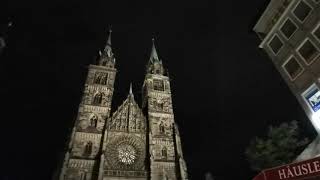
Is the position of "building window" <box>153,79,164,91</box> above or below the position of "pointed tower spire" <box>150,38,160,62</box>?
below

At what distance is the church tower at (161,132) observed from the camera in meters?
28.3

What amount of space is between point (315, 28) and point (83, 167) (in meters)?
24.6

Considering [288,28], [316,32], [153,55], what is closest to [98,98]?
[153,55]

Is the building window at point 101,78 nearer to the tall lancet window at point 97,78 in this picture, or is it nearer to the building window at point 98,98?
the tall lancet window at point 97,78

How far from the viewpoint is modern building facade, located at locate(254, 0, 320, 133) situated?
1348cm

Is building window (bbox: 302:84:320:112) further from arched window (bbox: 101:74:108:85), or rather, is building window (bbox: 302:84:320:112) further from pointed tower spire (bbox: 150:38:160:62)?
pointed tower spire (bbox: 150:38:160:62)

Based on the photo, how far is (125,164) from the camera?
28.2 metres

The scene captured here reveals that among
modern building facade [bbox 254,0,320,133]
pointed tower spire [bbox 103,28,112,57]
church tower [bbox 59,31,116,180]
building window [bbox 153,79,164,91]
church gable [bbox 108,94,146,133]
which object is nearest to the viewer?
modern building facade [bbox 254,0,320,133]

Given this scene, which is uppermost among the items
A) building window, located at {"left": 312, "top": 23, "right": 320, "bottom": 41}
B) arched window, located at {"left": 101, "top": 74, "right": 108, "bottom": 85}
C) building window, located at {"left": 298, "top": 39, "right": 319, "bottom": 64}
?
arched window, located at {"left": 101, "top": 74, "right": 108, "bottom": 85}

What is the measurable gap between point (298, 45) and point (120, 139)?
73.9 ft

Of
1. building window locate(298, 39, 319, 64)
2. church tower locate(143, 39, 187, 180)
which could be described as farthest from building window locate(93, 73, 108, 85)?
building window locate(298, 39, 319, 64)

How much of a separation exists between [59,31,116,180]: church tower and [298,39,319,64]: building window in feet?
74.4

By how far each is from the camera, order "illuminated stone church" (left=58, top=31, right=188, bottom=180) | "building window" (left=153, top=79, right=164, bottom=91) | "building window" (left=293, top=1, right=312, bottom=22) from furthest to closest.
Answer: "building window" (left=153, top=79, right=164, bottom=91)
"illuminated stone church" (left=58, top=31, right=188, bottom=180)
"building window" (left=293, top=1, right=312, bottom=22)

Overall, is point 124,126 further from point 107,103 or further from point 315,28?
point 315,28
